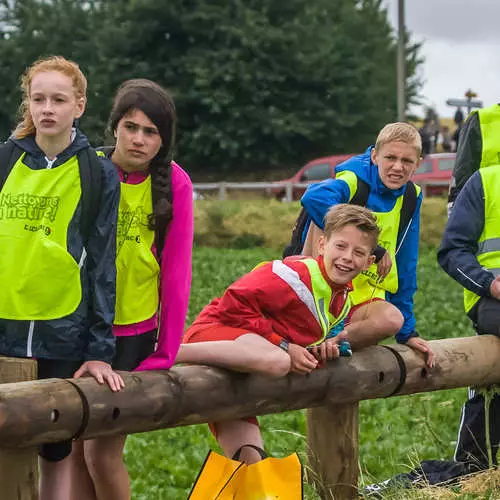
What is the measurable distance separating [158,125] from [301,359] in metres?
0.99

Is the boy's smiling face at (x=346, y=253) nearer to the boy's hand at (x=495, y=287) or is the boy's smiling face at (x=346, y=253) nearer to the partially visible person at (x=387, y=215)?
the partially visible person at (x=387, y=215)

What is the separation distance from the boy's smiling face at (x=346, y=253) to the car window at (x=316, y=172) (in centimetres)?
2932

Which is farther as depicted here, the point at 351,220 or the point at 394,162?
the point at 394,162

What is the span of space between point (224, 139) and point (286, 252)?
38.3 m

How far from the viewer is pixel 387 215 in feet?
18.0

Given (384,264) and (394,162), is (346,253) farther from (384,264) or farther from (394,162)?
(394,162)

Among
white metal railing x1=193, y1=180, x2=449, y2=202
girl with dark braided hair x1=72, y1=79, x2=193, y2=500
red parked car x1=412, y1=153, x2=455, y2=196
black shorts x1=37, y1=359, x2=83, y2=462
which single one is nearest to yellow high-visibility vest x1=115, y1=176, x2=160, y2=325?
girl with dark braided hair x1=72, y1=79, x2=193, y2=500

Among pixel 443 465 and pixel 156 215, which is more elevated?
pixel 156 215

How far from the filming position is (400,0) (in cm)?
2745

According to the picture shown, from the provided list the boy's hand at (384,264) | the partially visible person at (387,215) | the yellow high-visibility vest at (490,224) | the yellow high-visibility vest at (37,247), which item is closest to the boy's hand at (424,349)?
the partially visible person at (387,215)

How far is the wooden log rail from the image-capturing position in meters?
3.77

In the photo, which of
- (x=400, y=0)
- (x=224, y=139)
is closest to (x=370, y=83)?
(x=224, y=139)

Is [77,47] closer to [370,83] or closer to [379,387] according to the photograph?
[370,83]

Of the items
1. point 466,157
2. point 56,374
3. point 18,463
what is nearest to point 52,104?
point 56,374
